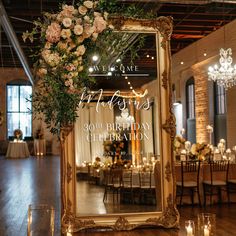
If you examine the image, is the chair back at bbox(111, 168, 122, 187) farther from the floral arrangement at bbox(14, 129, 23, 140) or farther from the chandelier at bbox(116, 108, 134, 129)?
the floral arrangement at bbox(14, 129, 23, 140)

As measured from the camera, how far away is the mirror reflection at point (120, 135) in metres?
5.75

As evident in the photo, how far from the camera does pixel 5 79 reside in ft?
78.1

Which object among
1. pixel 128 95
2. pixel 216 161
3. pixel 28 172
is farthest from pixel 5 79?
pixel 128 95

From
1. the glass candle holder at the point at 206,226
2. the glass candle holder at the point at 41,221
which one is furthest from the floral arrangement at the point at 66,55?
the glass candle holder at the point at 206,226

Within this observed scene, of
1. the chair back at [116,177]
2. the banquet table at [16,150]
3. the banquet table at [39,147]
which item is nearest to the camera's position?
the chair back at [116,177]

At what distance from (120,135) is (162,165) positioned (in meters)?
0.68

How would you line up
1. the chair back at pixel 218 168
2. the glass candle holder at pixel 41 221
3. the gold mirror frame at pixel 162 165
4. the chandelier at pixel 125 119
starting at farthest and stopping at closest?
the chair back at pixel 218 168
the chandelier at pixel 125 119
the gold mirror frame at pixel 162 165
the glass candle holder at pixel 41 221

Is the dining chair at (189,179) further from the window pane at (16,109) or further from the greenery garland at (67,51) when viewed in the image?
the window pane at (16,109)

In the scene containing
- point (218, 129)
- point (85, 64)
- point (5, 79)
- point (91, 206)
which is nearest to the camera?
point (85, 64)

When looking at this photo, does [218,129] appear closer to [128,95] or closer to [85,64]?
[128,95]

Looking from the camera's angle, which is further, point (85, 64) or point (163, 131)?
point (163, 131)

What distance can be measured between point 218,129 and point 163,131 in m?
8.27

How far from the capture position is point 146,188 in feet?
19.9

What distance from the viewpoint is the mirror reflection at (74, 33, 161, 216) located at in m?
5.75
